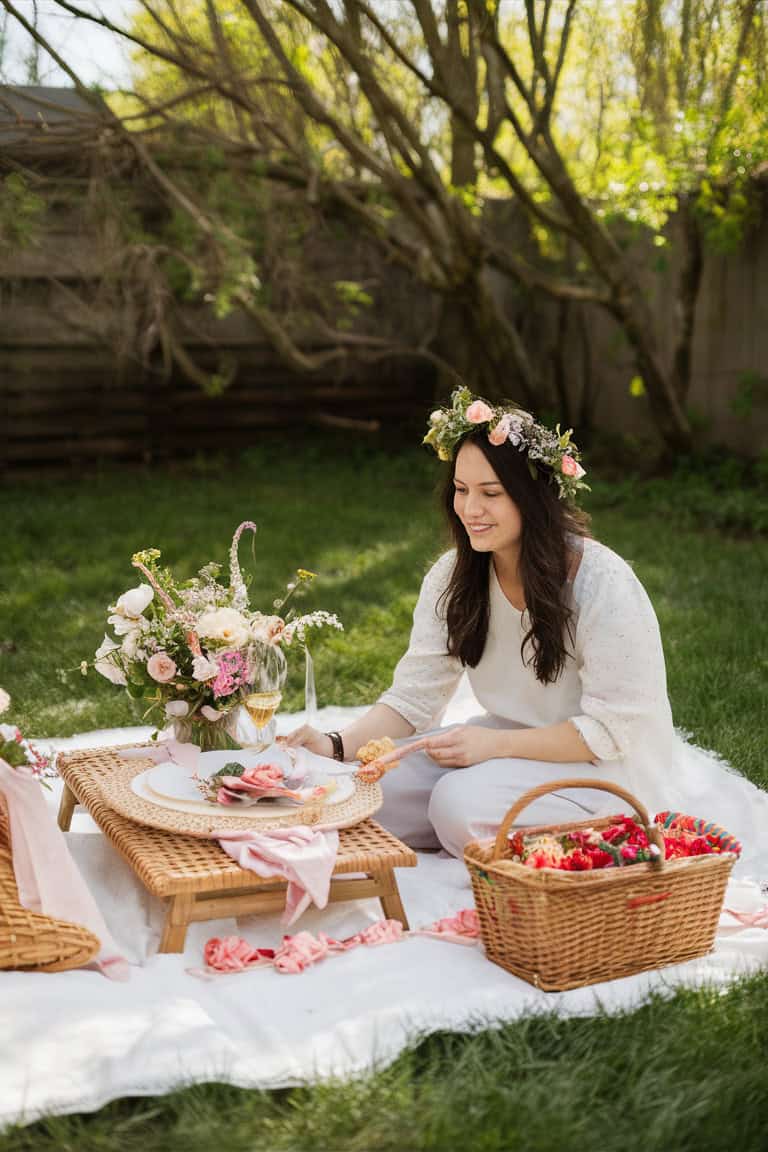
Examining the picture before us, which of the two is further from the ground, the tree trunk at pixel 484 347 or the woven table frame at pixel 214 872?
the tree trunk at pixel 484 347

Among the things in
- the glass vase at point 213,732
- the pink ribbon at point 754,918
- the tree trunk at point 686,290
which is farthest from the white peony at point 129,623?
the tree trunk at point 686,290

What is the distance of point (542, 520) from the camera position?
3.29 m

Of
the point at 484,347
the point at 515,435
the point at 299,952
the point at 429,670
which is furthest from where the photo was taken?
the point at 484,347

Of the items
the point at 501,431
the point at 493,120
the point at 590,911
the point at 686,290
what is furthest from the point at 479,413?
the point at 686,290

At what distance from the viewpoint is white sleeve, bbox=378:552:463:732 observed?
3611 millimetres

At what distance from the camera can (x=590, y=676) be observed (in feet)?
10.6

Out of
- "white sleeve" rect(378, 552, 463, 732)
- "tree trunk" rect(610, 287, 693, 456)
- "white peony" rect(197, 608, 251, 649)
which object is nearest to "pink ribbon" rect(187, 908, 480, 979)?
"white peony" rect(197, 608, 251, 649)

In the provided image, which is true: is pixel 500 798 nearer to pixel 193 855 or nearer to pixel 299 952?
pixel 299 952

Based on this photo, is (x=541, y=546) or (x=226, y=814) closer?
(x=226, y=814)

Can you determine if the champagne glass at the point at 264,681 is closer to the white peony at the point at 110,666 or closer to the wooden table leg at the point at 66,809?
the white peony at the point at 110,666

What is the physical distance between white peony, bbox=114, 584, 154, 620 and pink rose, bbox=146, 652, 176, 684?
151 millimetres

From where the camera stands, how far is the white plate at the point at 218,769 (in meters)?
2.91

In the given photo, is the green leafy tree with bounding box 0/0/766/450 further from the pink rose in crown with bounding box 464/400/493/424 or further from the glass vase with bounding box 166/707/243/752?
the glass vase with bounding box 166/707/243/752

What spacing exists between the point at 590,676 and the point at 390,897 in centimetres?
77
